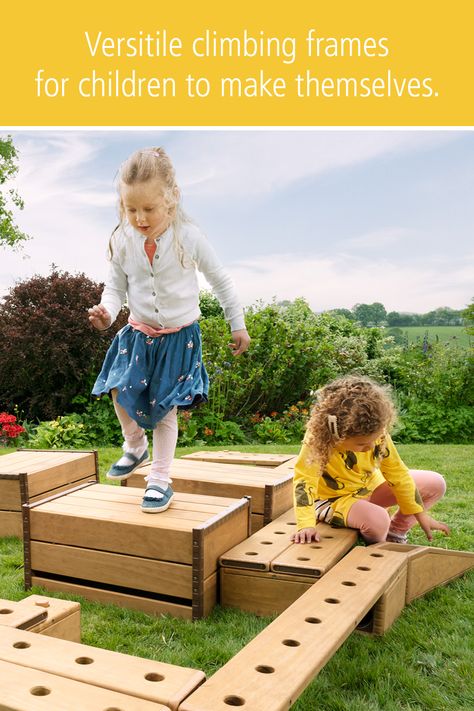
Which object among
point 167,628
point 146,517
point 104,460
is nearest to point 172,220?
point 146,517

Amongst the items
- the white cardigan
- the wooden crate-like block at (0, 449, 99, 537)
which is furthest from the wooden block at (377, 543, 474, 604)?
the wooden crate-like block at (0, 449, 99, 537)

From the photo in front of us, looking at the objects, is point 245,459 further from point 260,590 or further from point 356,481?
point 260,590

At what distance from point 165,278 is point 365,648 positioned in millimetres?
1819

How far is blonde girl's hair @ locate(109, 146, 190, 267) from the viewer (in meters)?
2.93

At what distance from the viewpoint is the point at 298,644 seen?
1987 millimetres

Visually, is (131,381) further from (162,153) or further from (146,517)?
(162,153)

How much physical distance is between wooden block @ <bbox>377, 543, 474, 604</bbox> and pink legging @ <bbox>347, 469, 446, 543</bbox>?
16 centimetres

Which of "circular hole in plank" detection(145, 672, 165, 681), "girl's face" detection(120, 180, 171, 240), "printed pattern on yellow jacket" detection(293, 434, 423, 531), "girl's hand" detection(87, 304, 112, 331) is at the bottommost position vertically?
"circular hole in plank" detection(145, 672, 165, 681)

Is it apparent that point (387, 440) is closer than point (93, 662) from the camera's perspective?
No

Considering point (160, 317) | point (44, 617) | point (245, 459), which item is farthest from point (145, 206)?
point (245, 459)

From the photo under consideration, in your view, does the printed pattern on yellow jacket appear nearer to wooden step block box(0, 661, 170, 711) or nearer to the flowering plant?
wooden step block box(0, 661, 170, 711)

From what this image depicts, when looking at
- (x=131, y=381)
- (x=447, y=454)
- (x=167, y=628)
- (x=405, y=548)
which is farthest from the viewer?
(x=447, y=454)

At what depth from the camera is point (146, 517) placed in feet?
10.1

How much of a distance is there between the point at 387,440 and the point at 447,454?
3629 millimetres
